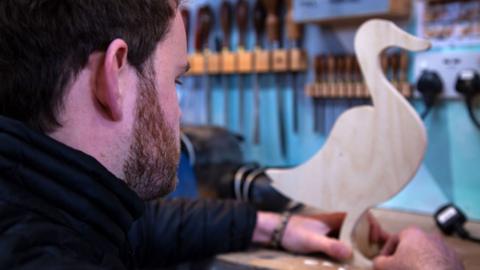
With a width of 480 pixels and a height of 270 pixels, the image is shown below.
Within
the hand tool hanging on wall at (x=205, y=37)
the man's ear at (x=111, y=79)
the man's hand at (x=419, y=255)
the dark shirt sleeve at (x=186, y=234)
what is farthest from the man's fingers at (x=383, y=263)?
the hand tool hanging on wall at (x=205, y=37)

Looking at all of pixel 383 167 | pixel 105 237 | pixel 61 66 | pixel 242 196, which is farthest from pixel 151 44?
pixel 242 196

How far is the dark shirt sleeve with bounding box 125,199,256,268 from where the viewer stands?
1.04 meters

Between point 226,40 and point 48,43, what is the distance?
3.90 feet

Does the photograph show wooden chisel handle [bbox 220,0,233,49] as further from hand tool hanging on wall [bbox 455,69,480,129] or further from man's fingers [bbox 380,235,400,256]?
man's fingers [bbox 380,235,400,256]

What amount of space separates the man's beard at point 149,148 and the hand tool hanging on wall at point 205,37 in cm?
109

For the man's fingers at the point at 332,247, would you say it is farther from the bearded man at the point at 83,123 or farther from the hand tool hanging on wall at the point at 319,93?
the hand tool hanging on wall at the point at 319,93

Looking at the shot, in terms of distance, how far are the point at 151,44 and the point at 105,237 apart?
9.8 inches

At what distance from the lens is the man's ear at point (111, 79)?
2.07ft

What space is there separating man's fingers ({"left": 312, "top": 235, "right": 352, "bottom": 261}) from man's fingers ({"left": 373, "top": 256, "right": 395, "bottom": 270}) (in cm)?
7

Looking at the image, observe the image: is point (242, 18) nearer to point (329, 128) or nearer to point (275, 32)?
point (275, 32)

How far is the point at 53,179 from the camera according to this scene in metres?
0.60

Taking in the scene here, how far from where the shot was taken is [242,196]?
140 cm

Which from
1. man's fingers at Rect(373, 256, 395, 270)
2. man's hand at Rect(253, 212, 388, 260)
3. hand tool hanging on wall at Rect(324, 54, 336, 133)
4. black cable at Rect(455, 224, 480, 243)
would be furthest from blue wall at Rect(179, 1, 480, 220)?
man's fingers at Rect(373, 256, 395, 270)

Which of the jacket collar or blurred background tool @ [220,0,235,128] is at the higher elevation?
blurred background tool @ [220,0,235,128]
